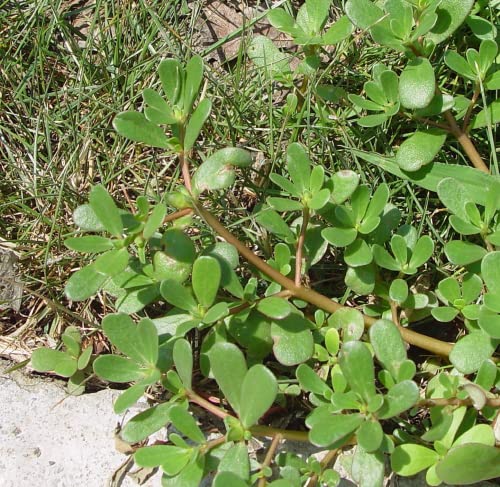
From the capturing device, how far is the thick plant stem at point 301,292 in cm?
204

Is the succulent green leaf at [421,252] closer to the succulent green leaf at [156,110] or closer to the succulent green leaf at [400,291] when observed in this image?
the succulent green leaf at [400,291]

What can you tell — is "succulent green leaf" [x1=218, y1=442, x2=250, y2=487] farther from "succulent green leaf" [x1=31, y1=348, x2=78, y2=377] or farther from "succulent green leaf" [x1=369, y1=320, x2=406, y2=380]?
"succulent green leaf" [x1=31, y1=348, x2=78, y2=377]

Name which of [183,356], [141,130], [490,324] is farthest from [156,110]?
[490,324]

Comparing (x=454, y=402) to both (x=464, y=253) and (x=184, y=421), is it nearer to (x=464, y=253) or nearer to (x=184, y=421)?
(x=464, y=253)

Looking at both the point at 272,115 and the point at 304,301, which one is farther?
the point at 272,115

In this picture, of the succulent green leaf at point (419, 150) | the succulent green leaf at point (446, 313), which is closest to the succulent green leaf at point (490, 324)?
the succulent green leaf at point (446, 313)

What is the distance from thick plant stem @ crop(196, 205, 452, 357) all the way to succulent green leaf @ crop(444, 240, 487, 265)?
249mm

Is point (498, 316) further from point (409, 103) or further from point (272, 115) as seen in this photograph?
point (272, 115)

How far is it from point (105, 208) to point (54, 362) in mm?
687

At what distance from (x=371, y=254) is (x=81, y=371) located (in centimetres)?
98

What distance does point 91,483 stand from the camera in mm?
2184

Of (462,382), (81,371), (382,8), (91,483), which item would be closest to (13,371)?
(81,371)

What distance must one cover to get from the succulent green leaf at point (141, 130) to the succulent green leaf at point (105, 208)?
22 centimetres

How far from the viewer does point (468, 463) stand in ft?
5.88
